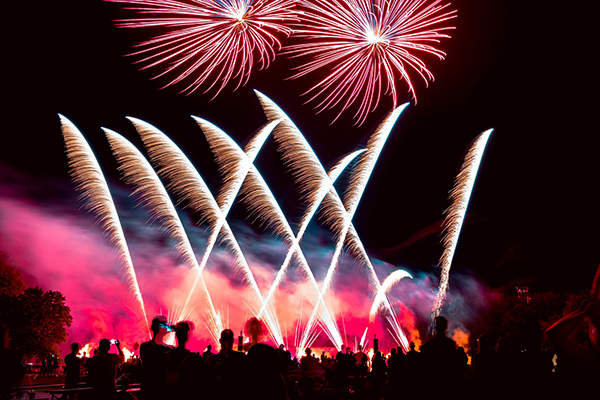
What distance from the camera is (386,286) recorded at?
4900 cm

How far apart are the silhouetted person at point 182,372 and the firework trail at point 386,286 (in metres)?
41.6

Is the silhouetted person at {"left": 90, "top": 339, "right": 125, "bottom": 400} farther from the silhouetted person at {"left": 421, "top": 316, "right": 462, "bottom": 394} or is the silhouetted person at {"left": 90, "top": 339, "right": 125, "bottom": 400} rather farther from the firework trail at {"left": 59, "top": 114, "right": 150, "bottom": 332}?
the firework trail at {"left": 59, "top": 114, "right": 150, "bottom": 332}

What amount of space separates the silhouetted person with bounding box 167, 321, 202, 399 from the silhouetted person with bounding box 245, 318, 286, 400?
1.17 meters

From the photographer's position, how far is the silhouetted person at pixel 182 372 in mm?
5227

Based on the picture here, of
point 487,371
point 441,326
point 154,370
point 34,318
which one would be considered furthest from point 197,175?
point 487,371

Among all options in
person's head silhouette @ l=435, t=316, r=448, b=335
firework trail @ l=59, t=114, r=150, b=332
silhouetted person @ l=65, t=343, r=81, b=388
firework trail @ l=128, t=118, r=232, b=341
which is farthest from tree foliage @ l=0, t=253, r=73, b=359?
person's head silhouette @ l=435, t=316, r=448, b=335

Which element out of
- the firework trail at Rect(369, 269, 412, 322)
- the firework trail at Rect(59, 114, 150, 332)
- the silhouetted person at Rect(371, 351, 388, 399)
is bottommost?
the silhouetted person at Rect(371, 351, 388, 399)

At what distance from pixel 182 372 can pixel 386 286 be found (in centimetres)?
4548

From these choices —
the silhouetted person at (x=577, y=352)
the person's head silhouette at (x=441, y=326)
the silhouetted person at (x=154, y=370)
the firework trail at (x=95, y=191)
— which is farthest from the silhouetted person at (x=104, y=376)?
the firework trail at (x=95, y=191)

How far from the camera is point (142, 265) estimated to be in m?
37.5

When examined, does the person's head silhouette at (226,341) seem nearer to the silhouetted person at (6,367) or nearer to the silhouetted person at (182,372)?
the silhouetted person at (182,372)

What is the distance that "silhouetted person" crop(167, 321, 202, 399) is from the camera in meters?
5.23

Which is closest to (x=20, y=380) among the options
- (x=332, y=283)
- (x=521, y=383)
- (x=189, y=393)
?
(x=189, y=393)

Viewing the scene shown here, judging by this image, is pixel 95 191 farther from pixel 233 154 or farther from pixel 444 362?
pixel 444 362
